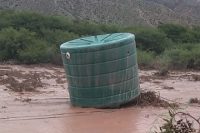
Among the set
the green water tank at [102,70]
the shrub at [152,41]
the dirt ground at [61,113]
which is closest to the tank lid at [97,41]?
the green water tank at [102,70]

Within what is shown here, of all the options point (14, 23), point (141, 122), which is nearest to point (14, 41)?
point (14, 23)

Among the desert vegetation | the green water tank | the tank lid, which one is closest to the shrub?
the desert vegetation

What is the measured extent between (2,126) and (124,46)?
9.62 feet

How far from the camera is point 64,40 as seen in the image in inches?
1089

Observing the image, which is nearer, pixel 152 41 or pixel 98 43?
pixel 98 43

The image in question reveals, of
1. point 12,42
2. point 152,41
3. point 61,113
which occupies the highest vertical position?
point 61,113

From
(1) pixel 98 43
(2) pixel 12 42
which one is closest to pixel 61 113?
(1) pixel 98 43

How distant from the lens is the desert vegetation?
82.2 ft

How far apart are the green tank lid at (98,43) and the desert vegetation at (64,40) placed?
13.2 metres

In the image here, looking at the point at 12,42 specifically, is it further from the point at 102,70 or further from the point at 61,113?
the point at 102,70

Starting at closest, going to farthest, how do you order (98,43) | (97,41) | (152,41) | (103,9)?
(98,43) → (97,41) → (152,41) → (103,9)

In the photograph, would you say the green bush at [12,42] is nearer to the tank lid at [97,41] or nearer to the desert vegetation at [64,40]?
the desert vegetation at [64,40]

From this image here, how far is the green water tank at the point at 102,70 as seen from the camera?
10.3 meters

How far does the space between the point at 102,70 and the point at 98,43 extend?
0.53m
